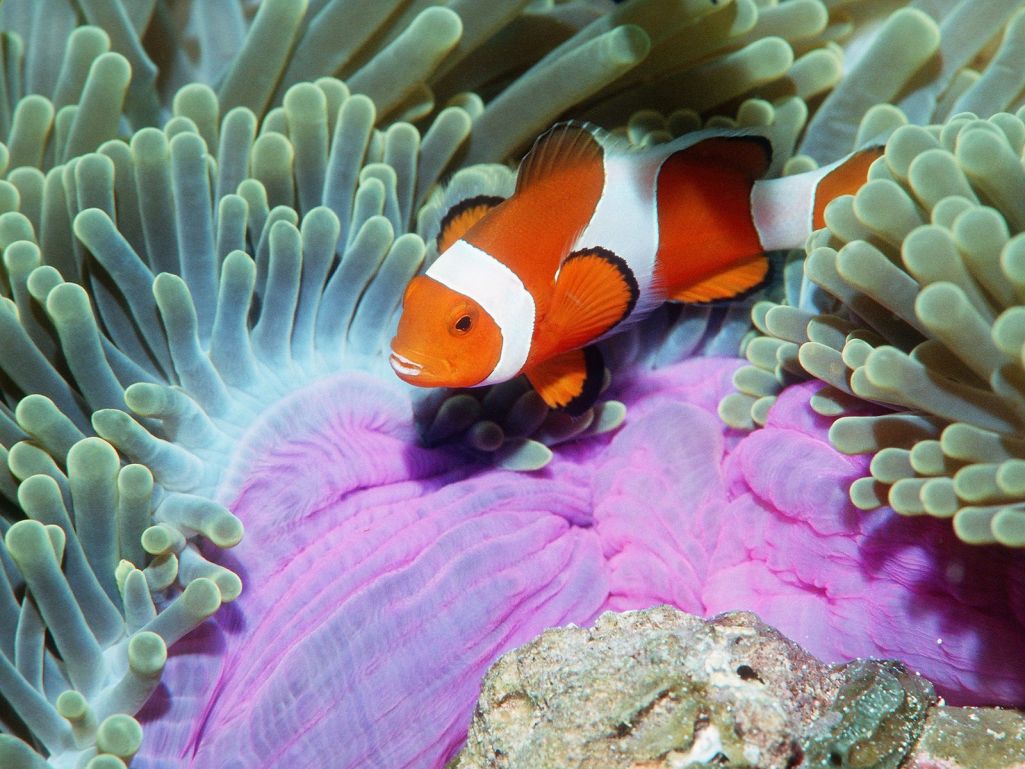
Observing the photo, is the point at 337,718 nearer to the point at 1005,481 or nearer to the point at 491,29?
the point at 1005,481

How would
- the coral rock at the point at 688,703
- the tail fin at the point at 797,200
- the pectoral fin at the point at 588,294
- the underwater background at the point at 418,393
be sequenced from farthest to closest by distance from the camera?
the tail fin at the point at 797,200 → the pectoral fin at the point at 588,294 → the underwater background at the point at 418,393 → the coral rock at the point at 688,703

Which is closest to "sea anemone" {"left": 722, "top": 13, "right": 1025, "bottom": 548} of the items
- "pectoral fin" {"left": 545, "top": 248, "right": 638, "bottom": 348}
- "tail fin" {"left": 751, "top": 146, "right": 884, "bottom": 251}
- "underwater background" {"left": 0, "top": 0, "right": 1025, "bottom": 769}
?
"underwater background" {"left": 0, "top": 0, "right": 1025, "bottom": 769}

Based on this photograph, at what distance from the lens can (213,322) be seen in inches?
50.4

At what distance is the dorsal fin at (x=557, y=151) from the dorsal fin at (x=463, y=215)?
3.5 inches

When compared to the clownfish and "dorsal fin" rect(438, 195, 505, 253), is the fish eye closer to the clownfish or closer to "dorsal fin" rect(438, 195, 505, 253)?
the clownfish

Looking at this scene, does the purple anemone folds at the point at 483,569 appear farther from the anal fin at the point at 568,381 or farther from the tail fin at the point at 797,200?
the tail fin at the point at 797,200


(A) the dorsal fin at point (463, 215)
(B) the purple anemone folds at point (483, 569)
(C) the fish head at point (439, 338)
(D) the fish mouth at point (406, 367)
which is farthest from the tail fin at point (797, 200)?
(D) the fish mouth at point (406, 367)

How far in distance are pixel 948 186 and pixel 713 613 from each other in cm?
64

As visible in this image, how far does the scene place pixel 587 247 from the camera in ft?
4.20

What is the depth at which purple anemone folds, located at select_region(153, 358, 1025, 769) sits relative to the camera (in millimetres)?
1098

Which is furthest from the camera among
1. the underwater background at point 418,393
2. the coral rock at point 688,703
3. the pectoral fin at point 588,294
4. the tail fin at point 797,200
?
the tail fin at point 797,200

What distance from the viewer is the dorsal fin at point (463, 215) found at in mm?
1363

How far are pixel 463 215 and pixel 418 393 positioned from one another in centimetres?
27

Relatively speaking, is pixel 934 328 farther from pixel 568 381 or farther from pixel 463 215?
pixel 463 215
